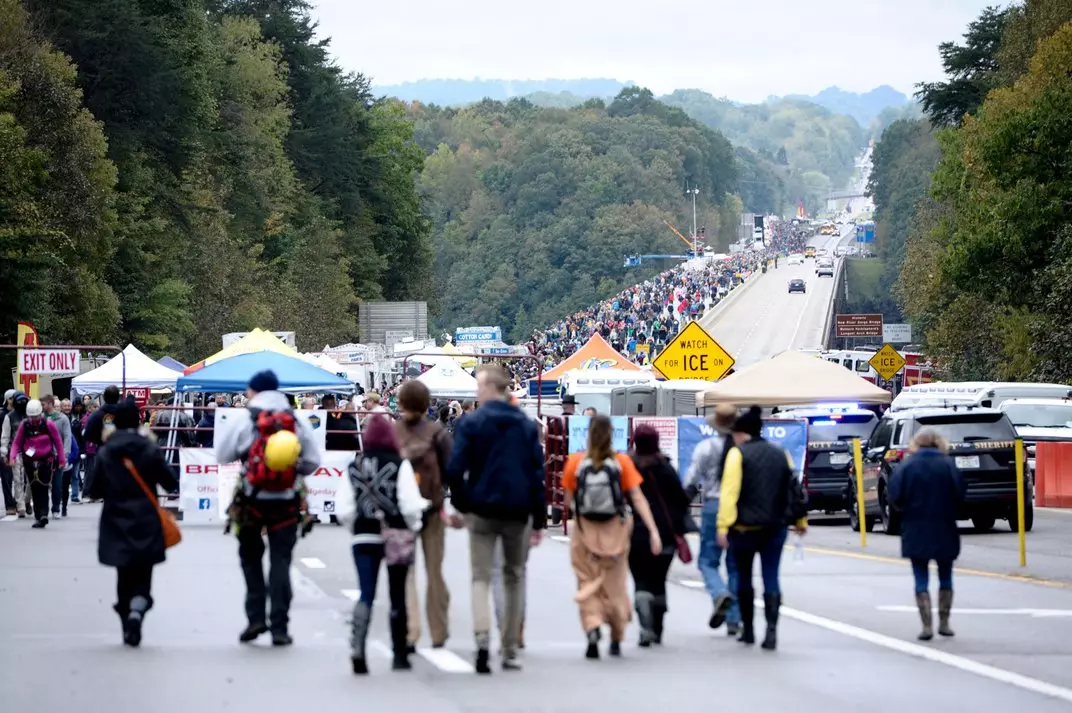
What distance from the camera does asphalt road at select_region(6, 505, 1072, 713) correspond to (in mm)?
10844

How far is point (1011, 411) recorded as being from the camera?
1419 inches

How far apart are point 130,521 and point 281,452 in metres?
1.21

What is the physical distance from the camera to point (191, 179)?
254 ft

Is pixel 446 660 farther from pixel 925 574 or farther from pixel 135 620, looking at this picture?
pixel 925 574

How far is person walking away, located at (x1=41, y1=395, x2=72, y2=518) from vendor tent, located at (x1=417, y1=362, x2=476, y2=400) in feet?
47.4

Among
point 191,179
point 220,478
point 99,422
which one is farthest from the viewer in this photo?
point 191,179

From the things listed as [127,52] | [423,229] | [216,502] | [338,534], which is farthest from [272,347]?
[423,229]

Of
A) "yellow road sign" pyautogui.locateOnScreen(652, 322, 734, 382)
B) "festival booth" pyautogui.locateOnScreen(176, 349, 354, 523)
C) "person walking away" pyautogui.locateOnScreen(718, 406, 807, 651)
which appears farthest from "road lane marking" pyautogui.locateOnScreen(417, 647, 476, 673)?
"yellow road sign" pyautogui.locateOnScreen(652, 322, 734, 382)

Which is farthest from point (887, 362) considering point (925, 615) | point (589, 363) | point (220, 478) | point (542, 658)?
point (542, 658)

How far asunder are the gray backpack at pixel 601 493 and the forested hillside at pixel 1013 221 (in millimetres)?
39180

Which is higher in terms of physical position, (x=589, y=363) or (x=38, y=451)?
(x=589, y=363)

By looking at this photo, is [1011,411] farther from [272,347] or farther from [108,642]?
[108,642]

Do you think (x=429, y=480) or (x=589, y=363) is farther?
(x=589, y=363)

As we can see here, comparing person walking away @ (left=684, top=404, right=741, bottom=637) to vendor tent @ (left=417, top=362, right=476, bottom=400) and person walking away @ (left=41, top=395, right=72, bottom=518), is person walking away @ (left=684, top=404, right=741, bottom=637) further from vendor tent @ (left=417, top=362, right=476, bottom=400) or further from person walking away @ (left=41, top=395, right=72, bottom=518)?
vendor tent @ (left=417, top=362, right=476, bottom=400)
